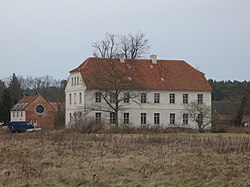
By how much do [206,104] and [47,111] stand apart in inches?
1173

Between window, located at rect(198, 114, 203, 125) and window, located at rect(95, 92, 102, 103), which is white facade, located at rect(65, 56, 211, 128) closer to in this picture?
window, located at rect(95, 92, 102, 103)

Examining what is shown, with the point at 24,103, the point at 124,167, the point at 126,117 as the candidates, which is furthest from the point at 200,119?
the point at 124,167

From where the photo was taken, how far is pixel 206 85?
3152 inches

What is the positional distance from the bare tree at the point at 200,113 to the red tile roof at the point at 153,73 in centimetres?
418

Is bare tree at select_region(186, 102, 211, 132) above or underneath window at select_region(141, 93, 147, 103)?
underneath

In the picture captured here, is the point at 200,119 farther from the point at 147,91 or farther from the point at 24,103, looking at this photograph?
the point at 24,103

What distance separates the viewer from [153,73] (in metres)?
79.0

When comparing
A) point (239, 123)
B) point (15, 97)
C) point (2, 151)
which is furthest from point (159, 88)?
point (2, 151)

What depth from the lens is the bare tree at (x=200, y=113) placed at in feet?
229

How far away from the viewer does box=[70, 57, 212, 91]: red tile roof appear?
244ft

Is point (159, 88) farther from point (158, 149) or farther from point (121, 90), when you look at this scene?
point (158, 149)

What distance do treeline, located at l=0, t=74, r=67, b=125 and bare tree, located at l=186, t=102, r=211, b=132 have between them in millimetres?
25882

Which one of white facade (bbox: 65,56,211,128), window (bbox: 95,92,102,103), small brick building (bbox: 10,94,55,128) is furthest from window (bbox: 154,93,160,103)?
small brick building (bbox: 10,94,55,128)

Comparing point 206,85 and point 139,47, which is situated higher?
point 139,47
